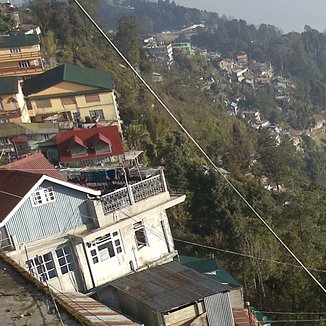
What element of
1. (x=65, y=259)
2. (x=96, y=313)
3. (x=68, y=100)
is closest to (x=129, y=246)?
(x=65, y=259)

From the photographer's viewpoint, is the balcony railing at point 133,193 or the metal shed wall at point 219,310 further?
the balcony railing at point 133,193

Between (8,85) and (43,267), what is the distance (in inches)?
717

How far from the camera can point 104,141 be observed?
63.9 ft

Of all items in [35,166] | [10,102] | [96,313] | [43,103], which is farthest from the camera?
[43,103]

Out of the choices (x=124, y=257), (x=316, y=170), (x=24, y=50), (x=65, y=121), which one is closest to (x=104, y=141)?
(x=65, y=121)

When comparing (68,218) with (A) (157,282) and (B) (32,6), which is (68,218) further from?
(B) (32,6)

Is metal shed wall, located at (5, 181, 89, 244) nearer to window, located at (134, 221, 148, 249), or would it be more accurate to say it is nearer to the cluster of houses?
the cluster of houses

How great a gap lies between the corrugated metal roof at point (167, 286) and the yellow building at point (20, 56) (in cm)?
2440

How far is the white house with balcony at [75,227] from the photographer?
27.6 ft

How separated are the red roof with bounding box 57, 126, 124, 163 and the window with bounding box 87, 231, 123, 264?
1023 centimetres

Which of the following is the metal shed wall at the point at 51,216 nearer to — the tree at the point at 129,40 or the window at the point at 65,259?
the window at the point at 65,259

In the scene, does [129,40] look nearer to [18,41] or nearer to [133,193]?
[18,41]

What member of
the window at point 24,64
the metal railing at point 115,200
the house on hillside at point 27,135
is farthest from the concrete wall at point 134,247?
the window at point 24,64

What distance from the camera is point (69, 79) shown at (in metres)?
25.8
